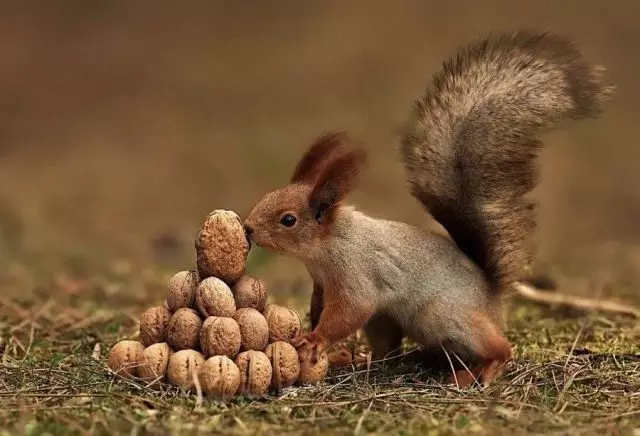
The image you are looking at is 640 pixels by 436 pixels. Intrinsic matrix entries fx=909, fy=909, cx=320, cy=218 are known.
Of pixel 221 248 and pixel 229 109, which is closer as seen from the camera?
pixel 221 248

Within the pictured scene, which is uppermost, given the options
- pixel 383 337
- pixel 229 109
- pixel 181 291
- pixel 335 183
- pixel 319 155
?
pixel 229 109

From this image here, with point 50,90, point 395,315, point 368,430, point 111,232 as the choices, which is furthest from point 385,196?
point 368,430

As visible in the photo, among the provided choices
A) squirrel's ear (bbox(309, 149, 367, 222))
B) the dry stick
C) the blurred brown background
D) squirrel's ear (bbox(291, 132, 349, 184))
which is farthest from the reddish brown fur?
the blurred brown background

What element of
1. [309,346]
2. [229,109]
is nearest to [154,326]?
[309,346]

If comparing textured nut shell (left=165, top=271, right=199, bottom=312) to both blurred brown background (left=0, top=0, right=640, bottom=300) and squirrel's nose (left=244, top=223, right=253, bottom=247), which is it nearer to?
squirrel's nose (left=244, top=223, right=253, bottom=247)

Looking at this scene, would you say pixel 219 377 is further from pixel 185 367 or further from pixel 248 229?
pixel 248 229

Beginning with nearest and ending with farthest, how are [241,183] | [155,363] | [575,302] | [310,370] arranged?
[155,363], [310,370], [575,302], [241,183]
